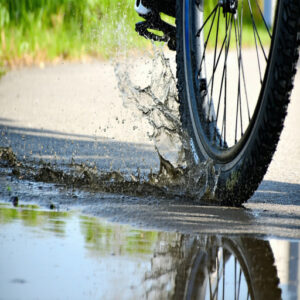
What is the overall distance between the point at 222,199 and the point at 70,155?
147 cm

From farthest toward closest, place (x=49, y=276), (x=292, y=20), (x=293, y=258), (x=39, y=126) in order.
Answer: (x=39, y=126)
(x=292, y=20)
(x=293, y=258)
(x=49, y=276)

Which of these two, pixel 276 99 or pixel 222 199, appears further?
pixel 222 199

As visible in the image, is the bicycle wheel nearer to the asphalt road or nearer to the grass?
the asphalt road

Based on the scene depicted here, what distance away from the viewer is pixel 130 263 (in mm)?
2309

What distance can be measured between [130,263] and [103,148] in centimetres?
261

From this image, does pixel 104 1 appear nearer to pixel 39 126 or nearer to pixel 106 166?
pixel 39 126

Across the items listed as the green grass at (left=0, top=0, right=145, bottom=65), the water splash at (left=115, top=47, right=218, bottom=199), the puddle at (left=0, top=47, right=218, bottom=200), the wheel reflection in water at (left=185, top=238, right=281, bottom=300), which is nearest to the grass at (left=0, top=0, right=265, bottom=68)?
the green grass at (left=0, top=0, right=145, bottom=65)

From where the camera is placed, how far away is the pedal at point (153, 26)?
13.6 ft

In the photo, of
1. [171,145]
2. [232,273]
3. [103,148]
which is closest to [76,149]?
[103,148]

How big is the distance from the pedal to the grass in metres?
4.12

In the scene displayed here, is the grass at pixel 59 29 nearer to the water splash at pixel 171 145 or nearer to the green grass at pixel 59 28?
the green grass at pixel 59 28

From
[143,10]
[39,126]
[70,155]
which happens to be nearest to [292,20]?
[143,10]

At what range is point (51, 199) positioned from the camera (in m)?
3.25

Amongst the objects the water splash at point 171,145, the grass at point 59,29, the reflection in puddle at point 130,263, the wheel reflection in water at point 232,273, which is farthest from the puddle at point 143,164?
the grass at point 59,29
